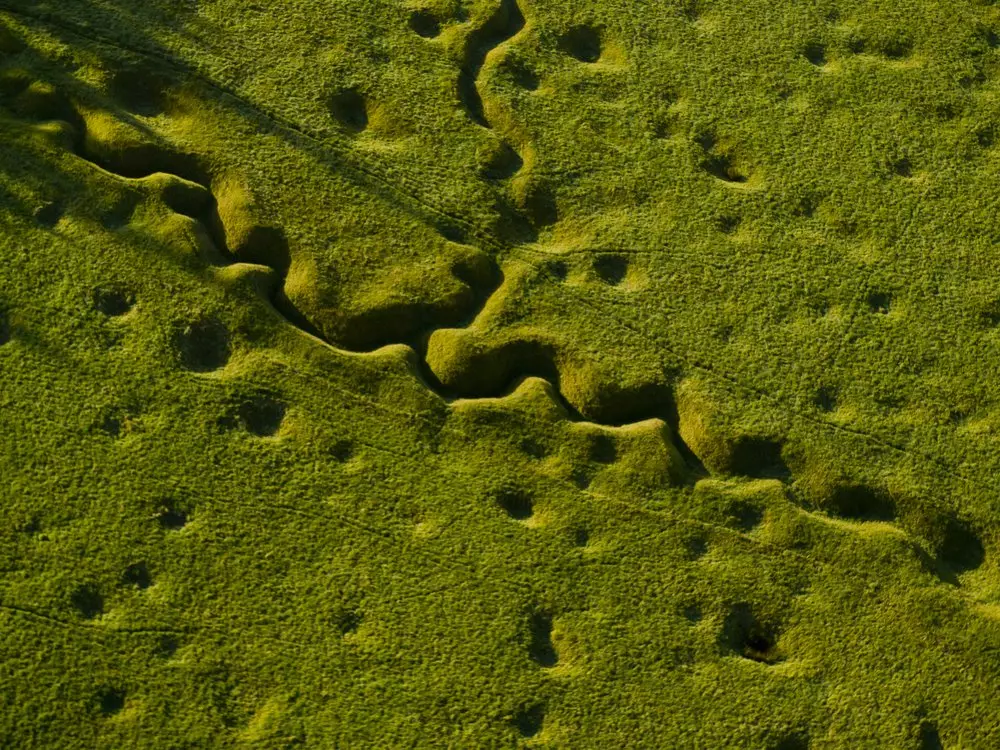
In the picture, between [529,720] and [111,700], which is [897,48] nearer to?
[529,720]

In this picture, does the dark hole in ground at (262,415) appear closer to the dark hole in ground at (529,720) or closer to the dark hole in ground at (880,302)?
the dark hole in ground at (529,720)

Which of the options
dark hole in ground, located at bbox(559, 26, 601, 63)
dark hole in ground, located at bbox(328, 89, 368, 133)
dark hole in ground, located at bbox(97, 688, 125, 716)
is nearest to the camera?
dark hole in ground, located at bbox(97, 688, 125, 716)

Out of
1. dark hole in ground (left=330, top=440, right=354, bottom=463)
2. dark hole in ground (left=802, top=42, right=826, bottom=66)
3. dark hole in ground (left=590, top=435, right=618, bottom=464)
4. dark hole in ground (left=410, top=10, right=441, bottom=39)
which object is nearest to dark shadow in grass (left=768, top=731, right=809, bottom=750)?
dark hole in ground (left=590, top=435, right=618, bottom=464)

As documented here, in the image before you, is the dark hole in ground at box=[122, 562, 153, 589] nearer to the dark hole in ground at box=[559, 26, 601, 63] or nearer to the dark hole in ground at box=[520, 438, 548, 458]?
the dark hole in ground at box=[520, 438, 548, 458]

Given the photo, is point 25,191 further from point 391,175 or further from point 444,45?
point 444,45

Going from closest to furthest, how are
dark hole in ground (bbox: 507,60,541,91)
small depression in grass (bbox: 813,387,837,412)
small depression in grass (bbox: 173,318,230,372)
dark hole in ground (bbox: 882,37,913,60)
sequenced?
small depression in grass (bbox: 173,318,230,372) < small depression in grass (bbox: 813,387,837,412) < dark hole in ground (bbox: 507,60,541,91) < dark hole in ground (bbox: 882,37,913,60)

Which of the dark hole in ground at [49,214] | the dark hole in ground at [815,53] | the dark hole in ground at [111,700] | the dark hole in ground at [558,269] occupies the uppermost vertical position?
the dark hole in ground at [815,53]

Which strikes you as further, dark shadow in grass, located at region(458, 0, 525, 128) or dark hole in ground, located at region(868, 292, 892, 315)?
dark shadow in grass, located at region(458, 0, 525, 128)

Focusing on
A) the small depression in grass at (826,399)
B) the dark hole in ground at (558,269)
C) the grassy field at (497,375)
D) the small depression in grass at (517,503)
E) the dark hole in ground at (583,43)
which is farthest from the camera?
the dark hole in ground at (583,43)

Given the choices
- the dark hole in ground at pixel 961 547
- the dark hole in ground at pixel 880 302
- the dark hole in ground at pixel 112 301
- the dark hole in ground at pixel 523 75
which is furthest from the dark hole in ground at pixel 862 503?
the dark hole in ground at pixel 112 301

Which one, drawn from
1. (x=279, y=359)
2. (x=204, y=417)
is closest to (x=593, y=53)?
(x=279, y=359)
